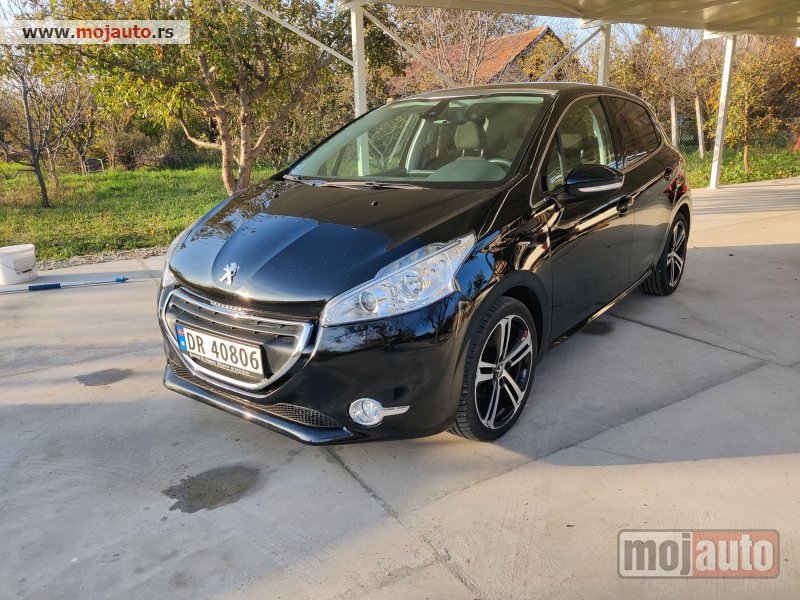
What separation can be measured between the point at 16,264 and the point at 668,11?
29.0 feet

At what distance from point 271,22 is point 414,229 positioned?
6978mm

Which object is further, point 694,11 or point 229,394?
point 694,11

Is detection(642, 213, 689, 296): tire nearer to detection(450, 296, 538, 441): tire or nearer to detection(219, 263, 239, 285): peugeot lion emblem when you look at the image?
detection(450, 296, 538, 441): tire

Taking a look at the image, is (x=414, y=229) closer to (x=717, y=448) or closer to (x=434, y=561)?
(x=434, y=561)

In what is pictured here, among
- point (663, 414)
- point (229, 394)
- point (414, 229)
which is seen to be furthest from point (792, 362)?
point (229, 394)

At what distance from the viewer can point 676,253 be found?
4.93 meters

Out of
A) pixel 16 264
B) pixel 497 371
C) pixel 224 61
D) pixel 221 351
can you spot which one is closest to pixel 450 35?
pixel 224 61

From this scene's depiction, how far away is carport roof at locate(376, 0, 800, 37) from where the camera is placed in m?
7.88

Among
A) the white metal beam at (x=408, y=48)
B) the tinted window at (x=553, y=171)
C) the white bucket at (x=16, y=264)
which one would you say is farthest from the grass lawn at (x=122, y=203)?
the tinted window at (x=553, y=171)

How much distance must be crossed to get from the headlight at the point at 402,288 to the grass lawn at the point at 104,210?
6.00 metres

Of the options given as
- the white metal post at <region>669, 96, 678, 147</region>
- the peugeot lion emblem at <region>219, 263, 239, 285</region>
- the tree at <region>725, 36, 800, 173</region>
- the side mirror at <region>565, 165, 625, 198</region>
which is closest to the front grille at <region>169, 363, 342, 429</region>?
the peugeot lion emblem at <region>219, 263, 239, 285</region>

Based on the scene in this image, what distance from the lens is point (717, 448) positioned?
9.14 feet

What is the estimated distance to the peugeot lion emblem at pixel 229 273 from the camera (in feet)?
8.43

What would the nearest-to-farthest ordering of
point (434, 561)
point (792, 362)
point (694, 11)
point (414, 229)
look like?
Result: point (434, 561)
point (414, 229)
point (792, 362)
point (694, 11)
